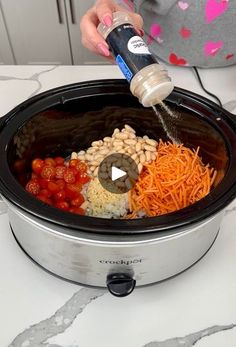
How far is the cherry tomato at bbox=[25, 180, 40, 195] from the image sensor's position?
73cm

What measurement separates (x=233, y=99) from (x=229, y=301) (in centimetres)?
54

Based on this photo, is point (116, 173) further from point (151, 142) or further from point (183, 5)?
point (183, 5)

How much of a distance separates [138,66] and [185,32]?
509 mm

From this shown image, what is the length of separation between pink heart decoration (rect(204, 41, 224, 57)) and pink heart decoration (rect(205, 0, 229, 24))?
0.06 metres

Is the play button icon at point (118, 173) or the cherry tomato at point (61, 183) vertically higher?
the cherry tomato at point (61, 183)

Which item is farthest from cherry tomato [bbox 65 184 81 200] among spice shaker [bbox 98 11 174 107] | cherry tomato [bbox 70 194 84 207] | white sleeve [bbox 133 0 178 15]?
white sleeve [bbox 133 0 178 15]

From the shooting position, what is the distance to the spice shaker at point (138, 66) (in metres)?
0.57

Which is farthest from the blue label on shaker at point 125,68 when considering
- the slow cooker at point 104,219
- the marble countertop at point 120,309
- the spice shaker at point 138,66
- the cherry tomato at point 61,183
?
the marble countertop at point 120,309

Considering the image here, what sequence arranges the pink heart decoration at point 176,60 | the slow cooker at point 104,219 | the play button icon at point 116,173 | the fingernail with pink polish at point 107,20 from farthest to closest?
the pink heart decoration at point 176,60 < the play button icon at point 116,173 < the fingernail with pink polish at point 107,20 < the slow cooker at point 104,219

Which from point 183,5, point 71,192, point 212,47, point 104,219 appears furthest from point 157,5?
point 104,219

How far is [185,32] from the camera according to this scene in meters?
1.03

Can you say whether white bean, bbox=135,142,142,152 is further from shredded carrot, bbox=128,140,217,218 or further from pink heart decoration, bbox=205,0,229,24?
pink heart decoration, bbox=205,0,229,24

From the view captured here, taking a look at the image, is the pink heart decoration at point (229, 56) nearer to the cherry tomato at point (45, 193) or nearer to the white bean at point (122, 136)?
the white bean at point (122, 136)

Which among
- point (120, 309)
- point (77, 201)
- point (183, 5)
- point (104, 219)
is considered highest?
point (183, 5)
